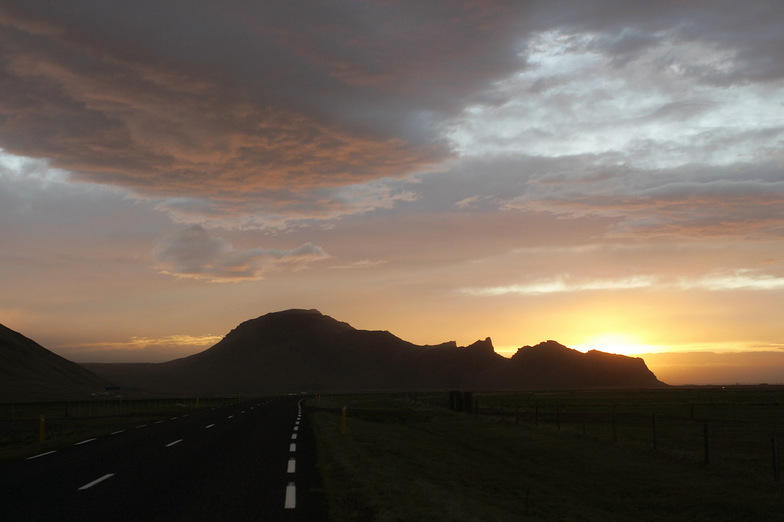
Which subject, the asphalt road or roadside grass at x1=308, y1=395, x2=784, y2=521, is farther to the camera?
roadside grass at x1=308, y1=395, x2=784, y2=521

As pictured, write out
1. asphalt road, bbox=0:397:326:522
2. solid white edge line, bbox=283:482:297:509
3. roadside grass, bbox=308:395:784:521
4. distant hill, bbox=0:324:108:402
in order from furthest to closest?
1. distant hill, bbox=0:324:108:402
2. roadside grass, bbox=308:395:784:521
3. solid white edge line, bbox=283:482:297:509
4. asphalt road, bbox=0:397:326:522

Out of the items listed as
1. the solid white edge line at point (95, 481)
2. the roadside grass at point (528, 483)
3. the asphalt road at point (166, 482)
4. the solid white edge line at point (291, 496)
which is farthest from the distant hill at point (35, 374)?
the solid white edge line at point (291, 496)

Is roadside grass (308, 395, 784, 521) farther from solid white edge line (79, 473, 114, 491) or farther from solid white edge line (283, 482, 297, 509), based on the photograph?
solid white edge line (79, 473, 114, 491)

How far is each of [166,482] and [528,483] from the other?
1310 centimetres

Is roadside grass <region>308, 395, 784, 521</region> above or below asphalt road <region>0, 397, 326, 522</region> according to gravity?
below

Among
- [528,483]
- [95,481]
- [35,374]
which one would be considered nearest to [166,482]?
[95,481]

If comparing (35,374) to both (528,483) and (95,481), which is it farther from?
(95,481)

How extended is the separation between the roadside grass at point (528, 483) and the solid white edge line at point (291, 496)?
696 mm

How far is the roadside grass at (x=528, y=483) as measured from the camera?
13.4 m

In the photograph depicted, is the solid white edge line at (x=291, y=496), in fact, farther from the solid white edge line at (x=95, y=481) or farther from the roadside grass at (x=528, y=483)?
the solid white edge line at (x=95, y=481)

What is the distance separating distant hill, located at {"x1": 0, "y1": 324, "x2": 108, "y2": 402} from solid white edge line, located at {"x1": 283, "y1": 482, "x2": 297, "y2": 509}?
136967mm

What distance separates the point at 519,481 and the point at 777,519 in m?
8.51

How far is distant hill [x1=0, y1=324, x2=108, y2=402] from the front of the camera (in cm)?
14175

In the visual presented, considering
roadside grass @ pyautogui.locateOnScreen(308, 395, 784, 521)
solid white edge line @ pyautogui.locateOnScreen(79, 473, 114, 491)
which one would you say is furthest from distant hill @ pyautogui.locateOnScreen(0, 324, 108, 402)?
solid white edge line @ pyautogui.locateOnScreen(79, 473, 114, 491)
